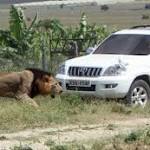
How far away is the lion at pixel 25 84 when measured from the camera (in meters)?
14.1

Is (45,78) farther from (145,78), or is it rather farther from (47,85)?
(145,78)

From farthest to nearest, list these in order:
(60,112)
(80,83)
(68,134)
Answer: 1. (80,83)
2. (60,112)
3. (68,134)

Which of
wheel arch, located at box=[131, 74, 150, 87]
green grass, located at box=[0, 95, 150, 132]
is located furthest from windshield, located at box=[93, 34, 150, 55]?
green grass, located at box=[0, 95, 150, 132]

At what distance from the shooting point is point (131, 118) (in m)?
14.4

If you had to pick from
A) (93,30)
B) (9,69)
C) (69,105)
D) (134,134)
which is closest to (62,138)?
(134,134)

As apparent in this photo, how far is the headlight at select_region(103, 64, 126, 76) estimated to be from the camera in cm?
1585

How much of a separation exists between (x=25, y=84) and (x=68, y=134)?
2.03m

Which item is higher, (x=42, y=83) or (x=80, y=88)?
(x=42, y=83)

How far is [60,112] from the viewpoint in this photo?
564 inches

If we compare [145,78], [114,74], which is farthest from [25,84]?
[145,78]

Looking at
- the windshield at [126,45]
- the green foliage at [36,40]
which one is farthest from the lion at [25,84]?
the green foliage at [36,40]

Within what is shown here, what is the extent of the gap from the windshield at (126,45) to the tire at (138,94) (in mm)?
882

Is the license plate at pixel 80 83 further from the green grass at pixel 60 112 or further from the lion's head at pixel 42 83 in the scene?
the lion's head at pixel 42 83

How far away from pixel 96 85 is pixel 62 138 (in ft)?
12.9
